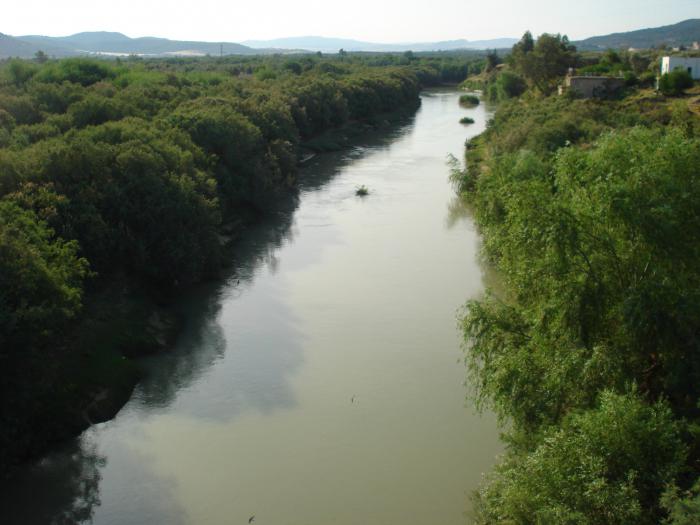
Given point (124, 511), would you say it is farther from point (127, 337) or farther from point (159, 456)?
point (127, 337)

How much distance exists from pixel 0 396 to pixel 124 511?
13.5 ft

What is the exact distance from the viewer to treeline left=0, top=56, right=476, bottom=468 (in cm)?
1755

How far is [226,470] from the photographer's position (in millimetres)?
17203

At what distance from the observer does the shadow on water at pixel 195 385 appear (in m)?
16.1

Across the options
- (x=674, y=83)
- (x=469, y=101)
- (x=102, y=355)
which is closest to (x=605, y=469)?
(x=102, y=355)

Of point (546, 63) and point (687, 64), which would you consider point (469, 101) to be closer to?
point (546, 63)

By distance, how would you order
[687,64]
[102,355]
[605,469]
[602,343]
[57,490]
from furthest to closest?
[687,64], [102,355], [57,490], [602,343], [605,469]

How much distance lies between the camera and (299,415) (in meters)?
19.5

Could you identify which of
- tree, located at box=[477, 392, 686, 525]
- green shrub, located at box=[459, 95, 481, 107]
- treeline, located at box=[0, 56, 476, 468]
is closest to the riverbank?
treeline, located at box=[0, 56, 476, 468]

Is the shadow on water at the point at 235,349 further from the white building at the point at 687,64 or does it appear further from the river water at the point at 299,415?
the white building at the point at 687,64

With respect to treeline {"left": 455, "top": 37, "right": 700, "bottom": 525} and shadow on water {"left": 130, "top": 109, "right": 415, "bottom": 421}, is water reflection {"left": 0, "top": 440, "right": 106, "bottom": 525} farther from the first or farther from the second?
treeline {"left": 455, "top": 37, "right": 700, "bottom": 525}

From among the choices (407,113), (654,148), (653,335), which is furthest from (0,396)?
(407,113)

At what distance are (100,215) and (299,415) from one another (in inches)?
436

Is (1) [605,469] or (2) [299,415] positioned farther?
(2) [299,415]
